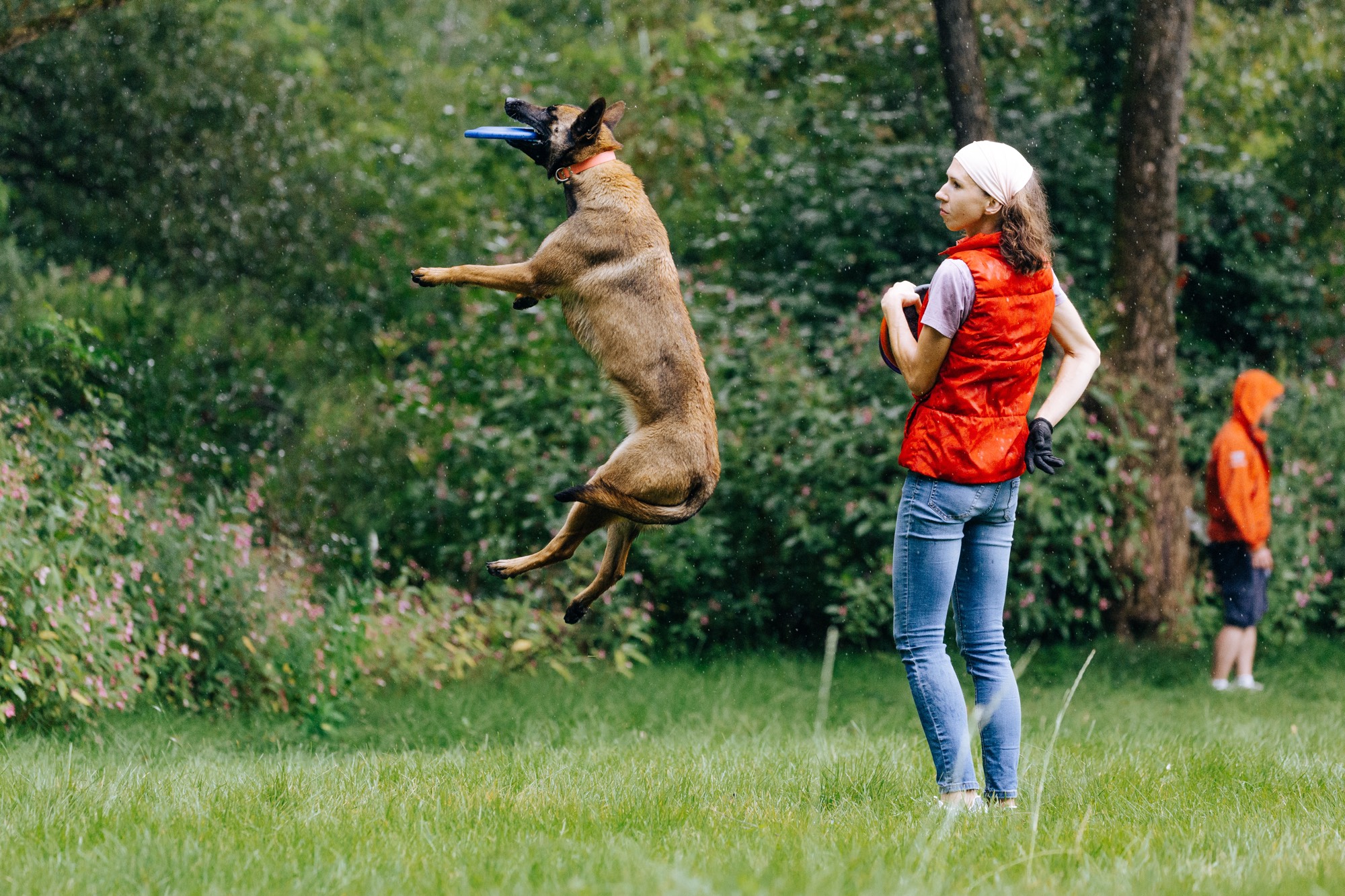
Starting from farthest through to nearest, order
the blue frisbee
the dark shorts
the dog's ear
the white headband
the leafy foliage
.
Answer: the leafy foliage
the dark shorts
the dog's ear
the white headband
the blue frisbee

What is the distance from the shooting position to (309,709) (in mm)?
6422

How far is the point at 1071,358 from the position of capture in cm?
376

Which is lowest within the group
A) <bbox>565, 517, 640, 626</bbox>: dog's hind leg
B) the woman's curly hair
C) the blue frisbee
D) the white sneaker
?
the white sneaker

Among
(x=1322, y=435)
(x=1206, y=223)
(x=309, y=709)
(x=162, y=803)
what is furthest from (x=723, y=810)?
(x=1206, y=223)

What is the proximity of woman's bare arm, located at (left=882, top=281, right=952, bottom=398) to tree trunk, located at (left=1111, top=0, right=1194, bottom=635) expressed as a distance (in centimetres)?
550

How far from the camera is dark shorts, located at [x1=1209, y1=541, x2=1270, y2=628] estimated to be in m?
7.74

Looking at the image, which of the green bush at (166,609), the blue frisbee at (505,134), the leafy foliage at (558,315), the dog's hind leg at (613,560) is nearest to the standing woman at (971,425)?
the dog's hind leg at (613,560)

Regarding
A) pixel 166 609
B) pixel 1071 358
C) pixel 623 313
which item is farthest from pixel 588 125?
pixel 166 609

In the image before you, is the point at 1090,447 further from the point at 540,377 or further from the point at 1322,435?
the point at 540,377

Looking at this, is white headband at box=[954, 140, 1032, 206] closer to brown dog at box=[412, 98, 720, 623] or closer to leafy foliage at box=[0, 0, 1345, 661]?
brown dog at box=[412, 98, 720, 623]

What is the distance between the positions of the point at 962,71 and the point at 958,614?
6.14 m

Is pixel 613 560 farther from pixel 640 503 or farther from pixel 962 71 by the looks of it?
pixel 962 71

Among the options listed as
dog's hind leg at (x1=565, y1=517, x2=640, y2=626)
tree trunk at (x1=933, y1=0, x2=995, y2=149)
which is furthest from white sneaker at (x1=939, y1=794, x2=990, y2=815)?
tree trunk at (x1=933, y1=0, x2=995, y2=149)

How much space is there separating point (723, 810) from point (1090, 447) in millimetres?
5297
